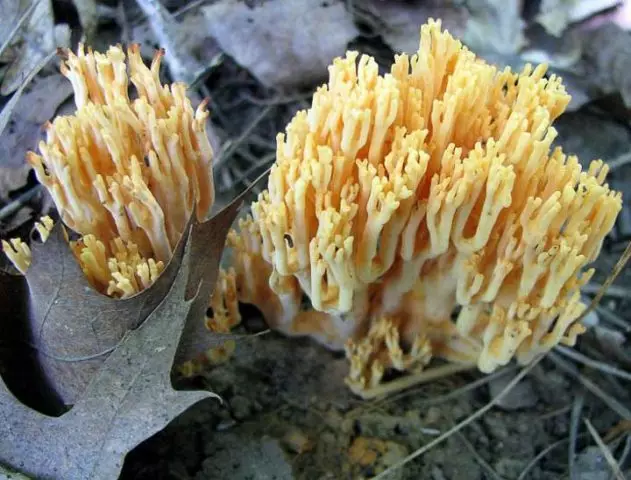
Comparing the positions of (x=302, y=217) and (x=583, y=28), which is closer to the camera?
(x=302, y=217)

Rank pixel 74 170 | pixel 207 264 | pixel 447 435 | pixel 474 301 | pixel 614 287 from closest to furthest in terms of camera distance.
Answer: pixel 74 170, pixel 207 264, pixel 474 301, pixel 447 435, pixel 614 287

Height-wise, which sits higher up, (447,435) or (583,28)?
(583,28)

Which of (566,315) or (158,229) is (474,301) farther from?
(158,229)

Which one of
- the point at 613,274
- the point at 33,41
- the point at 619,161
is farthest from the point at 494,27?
the point at 33,41

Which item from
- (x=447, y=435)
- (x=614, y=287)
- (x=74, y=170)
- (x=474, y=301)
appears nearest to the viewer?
(x=74, y=170)

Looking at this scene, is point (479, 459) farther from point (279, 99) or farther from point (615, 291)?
point (279, 99)

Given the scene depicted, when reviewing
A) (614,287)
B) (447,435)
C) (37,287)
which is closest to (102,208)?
(37,287)

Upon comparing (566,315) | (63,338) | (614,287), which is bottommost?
(614,287)

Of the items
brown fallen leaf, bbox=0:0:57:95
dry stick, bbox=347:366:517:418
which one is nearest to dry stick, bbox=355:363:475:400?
dry stick, bbox=347:366:517:418
